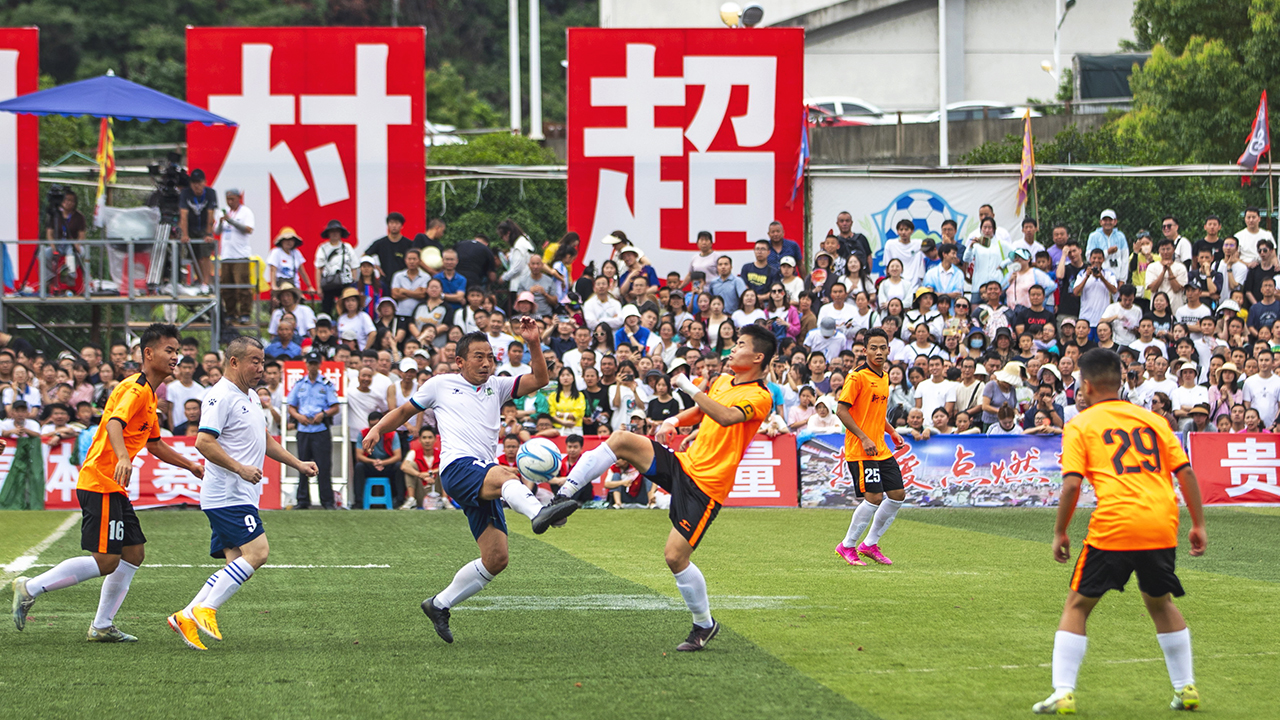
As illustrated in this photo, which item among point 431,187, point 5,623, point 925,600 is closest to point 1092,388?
point 925,600

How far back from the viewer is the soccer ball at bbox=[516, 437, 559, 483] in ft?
29.1

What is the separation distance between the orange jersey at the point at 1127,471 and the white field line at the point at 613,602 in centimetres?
376

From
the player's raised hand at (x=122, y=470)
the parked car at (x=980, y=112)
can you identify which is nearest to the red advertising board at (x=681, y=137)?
the parked car at (x=980, y=112)

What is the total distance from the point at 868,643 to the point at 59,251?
17399 mm

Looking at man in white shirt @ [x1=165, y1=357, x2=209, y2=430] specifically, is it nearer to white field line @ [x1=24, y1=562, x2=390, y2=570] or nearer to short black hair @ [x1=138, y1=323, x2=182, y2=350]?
white field line @ [x1=24, y1=562, x2=390, y2=570]

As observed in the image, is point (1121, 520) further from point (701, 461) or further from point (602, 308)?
point (602, 308)

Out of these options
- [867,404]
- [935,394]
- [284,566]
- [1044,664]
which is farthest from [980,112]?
[1044,664]

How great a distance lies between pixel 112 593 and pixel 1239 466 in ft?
51.3

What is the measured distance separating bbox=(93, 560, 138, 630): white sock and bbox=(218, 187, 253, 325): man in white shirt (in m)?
13.9

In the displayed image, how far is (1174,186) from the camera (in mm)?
24406

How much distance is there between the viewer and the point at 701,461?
27.3ft

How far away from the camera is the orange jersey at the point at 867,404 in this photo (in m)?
12.4

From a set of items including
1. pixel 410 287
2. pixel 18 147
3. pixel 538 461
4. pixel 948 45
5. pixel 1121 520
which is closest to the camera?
pixel 1121 520

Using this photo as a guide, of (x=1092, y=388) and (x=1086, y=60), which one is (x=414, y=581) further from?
(x=1086, y=60)
